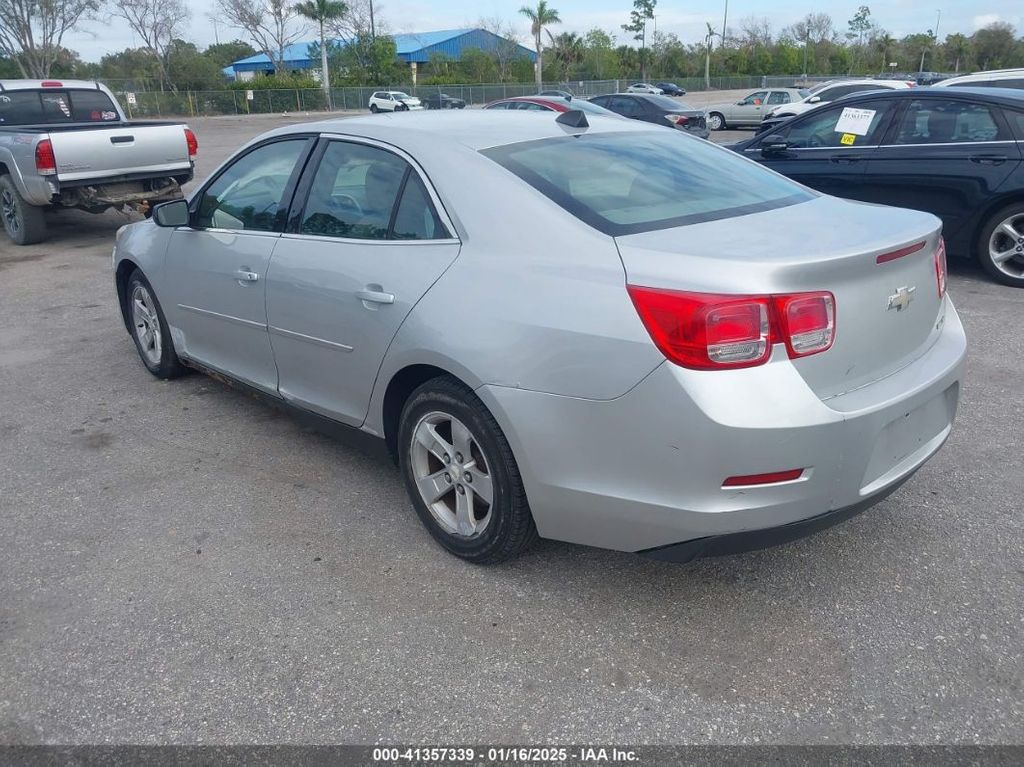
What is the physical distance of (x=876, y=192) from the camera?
7.74m

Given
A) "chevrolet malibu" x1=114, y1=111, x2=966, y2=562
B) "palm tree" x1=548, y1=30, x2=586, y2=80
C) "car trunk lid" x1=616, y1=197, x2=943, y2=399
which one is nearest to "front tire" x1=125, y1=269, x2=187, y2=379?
"chevrolet malibu" x1=114, y1=111, x2=966, y2=562

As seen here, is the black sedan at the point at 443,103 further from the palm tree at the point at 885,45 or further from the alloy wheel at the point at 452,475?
the palm tree at the point at 885,45

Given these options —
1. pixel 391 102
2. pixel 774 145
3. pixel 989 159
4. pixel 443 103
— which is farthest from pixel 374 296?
pixel 391 102

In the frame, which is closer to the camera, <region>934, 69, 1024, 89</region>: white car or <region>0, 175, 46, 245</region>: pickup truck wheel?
<region>0, 175, 46, 245</region>: pickup truck wheel

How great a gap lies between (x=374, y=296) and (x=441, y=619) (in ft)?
4.01

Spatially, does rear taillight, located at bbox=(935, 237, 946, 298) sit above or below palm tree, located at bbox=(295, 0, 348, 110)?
below

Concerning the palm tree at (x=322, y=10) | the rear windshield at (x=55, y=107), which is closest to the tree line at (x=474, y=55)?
the palm tree at (x=322, y=10)

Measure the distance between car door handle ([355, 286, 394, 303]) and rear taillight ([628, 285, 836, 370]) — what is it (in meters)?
1.13

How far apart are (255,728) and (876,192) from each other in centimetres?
711

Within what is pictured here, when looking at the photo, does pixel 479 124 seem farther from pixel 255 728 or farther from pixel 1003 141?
pixel 1003 141

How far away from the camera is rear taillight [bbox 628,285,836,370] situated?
247cm

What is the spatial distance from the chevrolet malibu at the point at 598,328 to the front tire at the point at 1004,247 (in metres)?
4.39

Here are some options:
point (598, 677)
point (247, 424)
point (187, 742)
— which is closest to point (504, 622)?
point (598, 677)

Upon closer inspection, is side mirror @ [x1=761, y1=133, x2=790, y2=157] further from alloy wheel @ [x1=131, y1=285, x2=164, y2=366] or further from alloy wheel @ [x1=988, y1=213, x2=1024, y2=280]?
alloy wheel @ [x1=131, y1=285, x2=164, y2=366]
